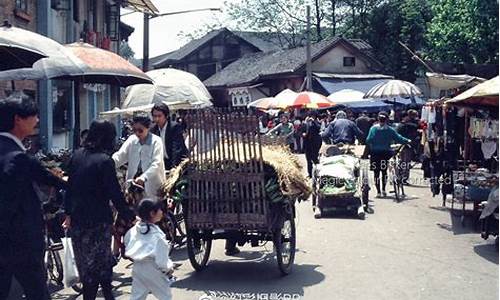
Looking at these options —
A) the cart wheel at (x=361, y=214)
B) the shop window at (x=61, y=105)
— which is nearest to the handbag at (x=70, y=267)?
the cart wheel at (x=361, y=214)

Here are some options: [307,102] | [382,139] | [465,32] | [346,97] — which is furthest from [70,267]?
[465,32]

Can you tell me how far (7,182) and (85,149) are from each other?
113cm

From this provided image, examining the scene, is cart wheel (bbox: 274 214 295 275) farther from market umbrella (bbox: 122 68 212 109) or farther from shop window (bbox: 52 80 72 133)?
shop window (bbox: 52 80 72 133)

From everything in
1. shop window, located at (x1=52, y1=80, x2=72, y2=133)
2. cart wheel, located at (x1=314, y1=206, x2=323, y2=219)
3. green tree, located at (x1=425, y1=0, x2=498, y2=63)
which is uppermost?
green tree, located at (x1=425, y1=0, x2=498, y2=63)

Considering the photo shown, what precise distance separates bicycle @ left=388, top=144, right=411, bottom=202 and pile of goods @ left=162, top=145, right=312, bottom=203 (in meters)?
6.91

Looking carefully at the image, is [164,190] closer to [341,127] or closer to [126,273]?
[126,273]

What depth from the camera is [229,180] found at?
24.1 ft

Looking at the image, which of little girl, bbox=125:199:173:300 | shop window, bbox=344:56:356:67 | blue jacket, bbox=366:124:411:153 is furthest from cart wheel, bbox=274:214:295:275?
shop window, bbox=344:56:356:67

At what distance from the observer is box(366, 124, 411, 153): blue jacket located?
1394 cm

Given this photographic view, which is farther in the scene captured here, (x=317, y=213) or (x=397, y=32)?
(x=397, y=32)

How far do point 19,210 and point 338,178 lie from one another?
8084mm

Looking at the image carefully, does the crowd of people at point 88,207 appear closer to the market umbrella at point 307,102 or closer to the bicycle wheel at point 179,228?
the bicycle wheel at point 179,228

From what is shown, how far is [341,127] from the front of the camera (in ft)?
48.6

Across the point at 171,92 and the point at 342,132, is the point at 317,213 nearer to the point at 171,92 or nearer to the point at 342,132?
the point at 342,132
